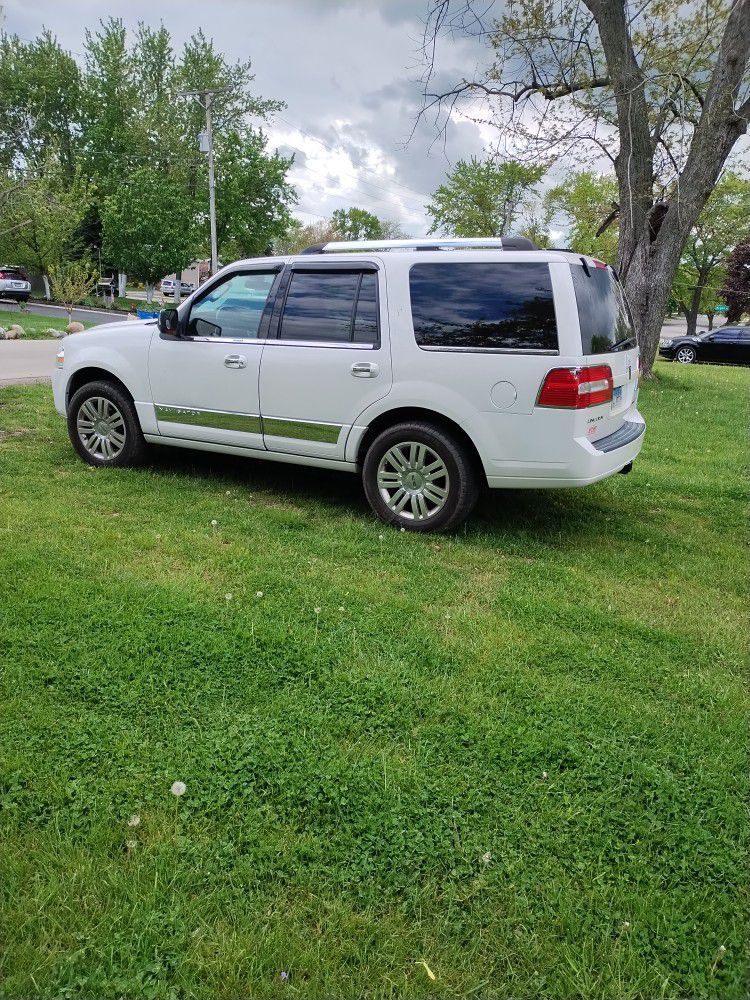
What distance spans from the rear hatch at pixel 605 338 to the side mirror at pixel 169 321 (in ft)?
10.2

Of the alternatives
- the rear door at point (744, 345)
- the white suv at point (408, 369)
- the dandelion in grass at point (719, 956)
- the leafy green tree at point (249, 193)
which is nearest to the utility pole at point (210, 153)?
the leafy green tree at point (249, 193)

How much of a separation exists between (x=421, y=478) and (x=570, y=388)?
3.88 ft

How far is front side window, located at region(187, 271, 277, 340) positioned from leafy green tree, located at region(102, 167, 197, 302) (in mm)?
35332

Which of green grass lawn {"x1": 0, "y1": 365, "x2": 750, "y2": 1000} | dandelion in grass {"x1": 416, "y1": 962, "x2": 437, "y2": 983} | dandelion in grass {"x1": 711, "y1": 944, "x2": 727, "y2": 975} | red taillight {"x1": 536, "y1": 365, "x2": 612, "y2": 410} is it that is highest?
red taillight {"x1": 536, "y1": 365, "x2": 612, "y2": 410}

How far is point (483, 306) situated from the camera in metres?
4.52

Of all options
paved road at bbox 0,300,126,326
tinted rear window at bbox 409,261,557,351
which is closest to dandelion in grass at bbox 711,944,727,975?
tinted rear window at bbox 409,261,557,351

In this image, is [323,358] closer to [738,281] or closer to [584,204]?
[584,204]

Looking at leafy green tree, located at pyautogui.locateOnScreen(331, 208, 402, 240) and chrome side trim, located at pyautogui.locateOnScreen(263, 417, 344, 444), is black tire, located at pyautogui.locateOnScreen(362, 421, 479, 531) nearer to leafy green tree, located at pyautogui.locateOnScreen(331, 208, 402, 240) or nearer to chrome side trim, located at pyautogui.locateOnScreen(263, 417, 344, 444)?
chrome side trim, located at pyautogui.locateOnScreen(263, 417, 344, 444)

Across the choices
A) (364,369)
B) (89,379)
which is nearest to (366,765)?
(364,369)

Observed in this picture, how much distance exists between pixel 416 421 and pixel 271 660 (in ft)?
7.32

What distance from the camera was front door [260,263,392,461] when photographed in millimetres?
4859

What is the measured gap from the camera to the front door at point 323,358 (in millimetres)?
4859

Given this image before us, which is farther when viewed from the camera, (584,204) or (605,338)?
(584,204)

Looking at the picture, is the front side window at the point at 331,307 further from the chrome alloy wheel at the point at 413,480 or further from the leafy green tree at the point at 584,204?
the leafy green tree at the point at 584,204
